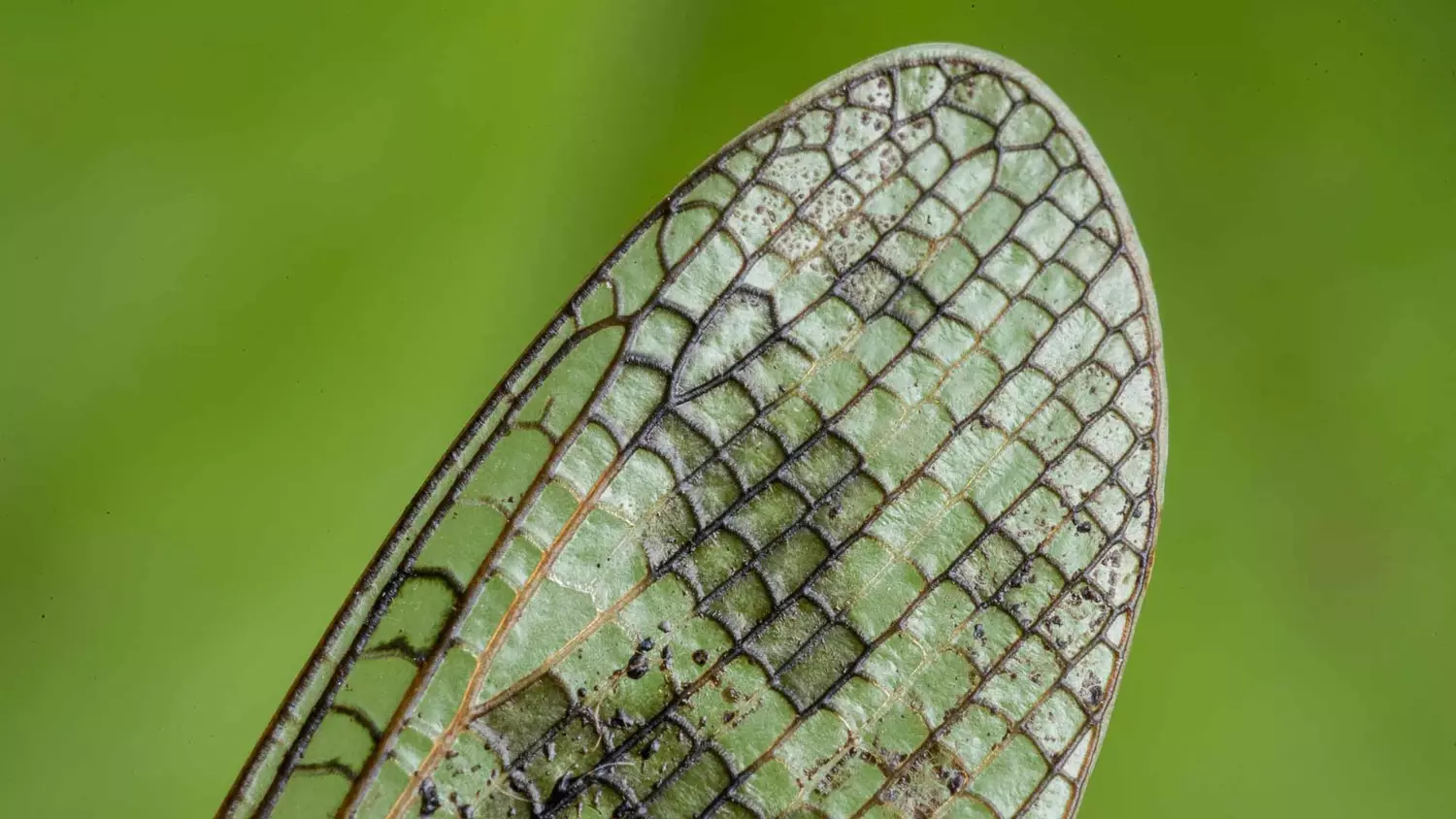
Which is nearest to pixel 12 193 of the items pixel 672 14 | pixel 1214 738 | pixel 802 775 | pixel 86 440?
pixel 86 440

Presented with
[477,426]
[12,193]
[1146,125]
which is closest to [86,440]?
[12,193]

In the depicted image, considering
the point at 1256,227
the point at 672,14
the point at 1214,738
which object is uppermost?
the point at 1256,227

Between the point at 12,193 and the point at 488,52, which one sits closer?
the point at 12,193

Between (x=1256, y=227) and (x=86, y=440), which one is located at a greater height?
(x=1256, y=227)

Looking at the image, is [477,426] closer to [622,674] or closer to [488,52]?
[622,674]

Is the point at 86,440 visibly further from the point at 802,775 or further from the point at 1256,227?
the point at 1256,227

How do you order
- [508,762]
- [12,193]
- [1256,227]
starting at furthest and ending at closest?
1. [1256,227]
2. [12,193]
3. [508,762]

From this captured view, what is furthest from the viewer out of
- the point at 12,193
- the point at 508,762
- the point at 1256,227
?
the point at 1256,227
